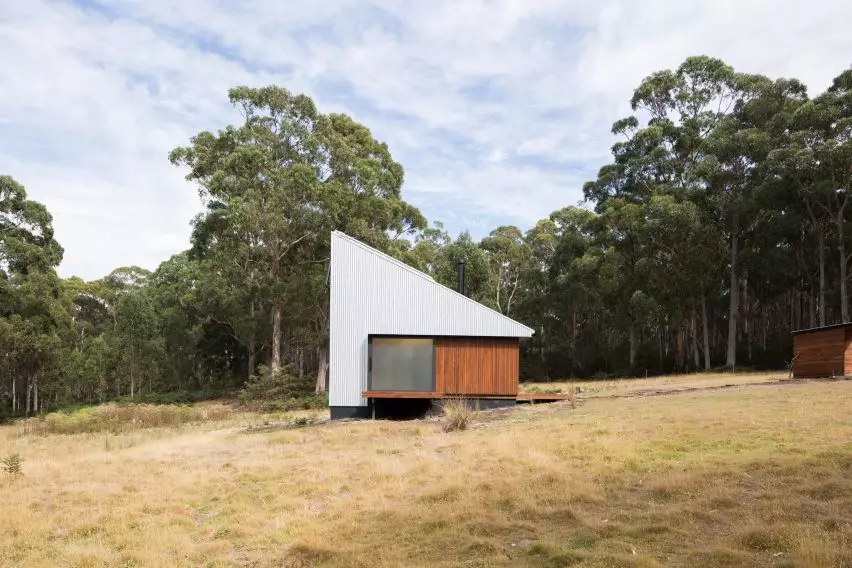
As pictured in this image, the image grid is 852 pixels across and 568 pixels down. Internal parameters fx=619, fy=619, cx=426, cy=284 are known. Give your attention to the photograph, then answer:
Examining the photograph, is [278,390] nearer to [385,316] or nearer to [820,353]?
[385,316]

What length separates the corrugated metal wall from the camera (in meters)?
21.0

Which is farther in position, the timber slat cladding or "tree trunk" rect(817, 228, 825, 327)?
"tree trunk" rect(817, 228, 825, 327)

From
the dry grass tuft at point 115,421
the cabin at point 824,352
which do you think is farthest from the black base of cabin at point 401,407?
the cabin at point 824,352

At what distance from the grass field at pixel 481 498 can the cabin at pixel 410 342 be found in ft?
17.1

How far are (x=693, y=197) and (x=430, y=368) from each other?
90.3 feet

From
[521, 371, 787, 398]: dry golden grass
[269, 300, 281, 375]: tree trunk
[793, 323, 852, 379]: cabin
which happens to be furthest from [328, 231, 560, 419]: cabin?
[269, 300, 281, 375]: tree trunk

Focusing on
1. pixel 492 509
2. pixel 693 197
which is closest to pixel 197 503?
pixel 492 509

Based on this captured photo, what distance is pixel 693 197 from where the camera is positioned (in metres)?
40.6

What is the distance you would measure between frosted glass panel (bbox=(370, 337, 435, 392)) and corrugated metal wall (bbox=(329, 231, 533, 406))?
388mm

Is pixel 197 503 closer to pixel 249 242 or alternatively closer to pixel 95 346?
pixel 249 242

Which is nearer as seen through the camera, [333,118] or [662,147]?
[333,118]

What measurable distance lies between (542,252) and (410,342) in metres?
36.6

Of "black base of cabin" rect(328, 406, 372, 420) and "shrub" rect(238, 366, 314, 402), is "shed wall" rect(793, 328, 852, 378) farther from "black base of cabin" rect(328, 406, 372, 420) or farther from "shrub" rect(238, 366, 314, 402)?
"shrub" rect(238, 366, 314, 402)

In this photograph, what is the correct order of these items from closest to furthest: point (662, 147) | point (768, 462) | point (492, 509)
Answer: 1. point (492, 509)
2. point (768, 462)
3. point (662, 147)
